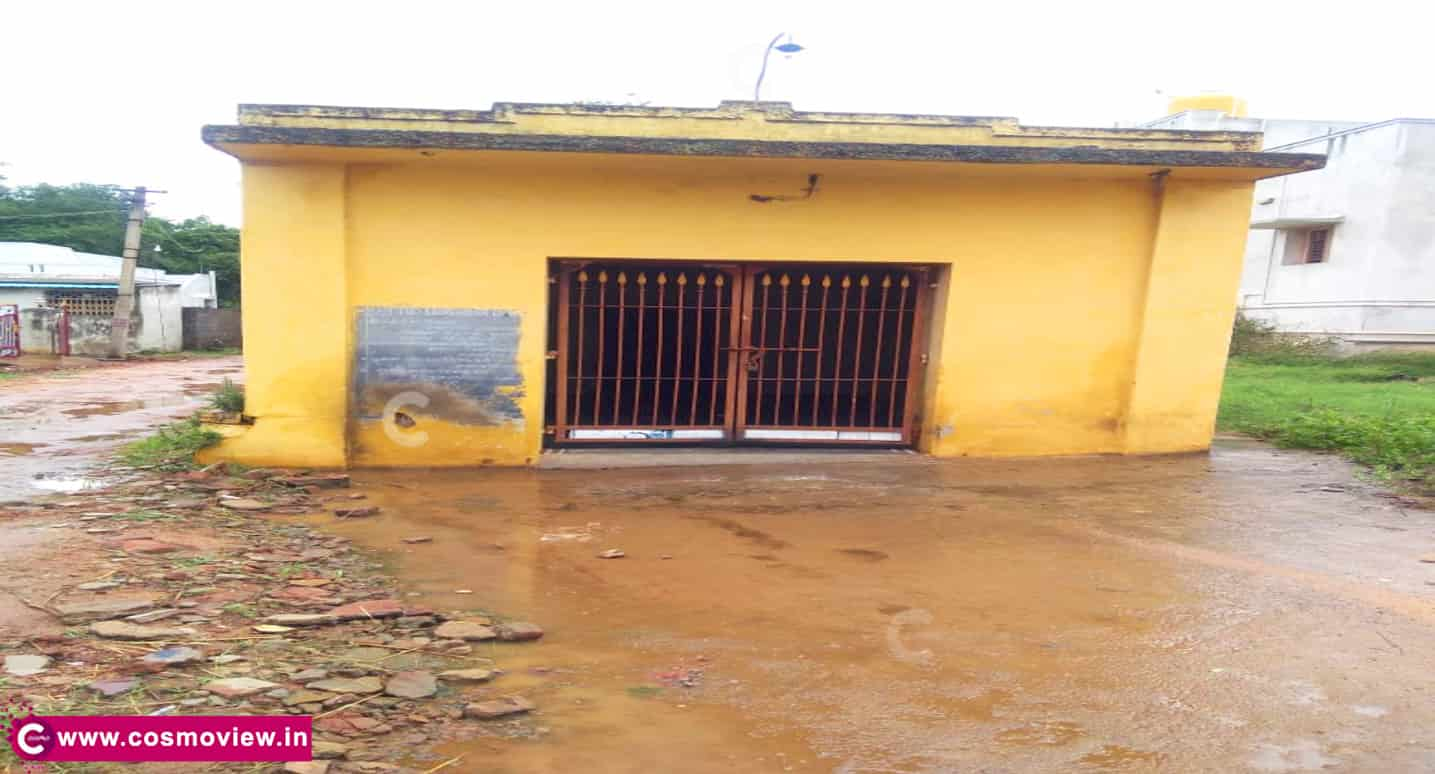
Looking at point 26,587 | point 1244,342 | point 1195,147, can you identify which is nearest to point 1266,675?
point 26,587

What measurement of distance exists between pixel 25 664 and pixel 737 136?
570 cm

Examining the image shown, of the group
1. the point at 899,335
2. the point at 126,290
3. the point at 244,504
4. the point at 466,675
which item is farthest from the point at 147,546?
the point at 126,290

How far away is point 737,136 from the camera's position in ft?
21.7

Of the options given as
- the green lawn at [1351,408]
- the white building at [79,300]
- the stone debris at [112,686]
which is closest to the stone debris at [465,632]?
the stone debris at [112,686]

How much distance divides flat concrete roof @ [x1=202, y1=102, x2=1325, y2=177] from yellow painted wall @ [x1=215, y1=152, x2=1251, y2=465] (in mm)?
260

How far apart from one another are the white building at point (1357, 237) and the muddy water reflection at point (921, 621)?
1436cm

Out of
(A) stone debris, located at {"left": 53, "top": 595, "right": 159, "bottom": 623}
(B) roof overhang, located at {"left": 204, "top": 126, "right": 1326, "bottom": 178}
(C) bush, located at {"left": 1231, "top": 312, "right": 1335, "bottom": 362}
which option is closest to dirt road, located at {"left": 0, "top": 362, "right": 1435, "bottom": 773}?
(A) stone debris, located at {"left": 53, "top": 595, "right": 159, "bottom": 623}

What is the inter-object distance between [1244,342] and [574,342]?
56.7 feet

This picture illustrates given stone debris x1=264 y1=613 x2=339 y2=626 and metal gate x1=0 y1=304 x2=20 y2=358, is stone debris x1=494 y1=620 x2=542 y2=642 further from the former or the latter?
metal gate x1=0 y1=304 x2=20 y2=358

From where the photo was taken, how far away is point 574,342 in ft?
24.5

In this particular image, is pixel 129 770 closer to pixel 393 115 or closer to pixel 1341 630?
pixel 1341 630

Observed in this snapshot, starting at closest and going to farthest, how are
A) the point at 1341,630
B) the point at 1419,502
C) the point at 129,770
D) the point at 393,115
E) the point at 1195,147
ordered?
the point at 129,770, the point at 1341,630, the point at 1419,502, the point at 393,115, the point at 1195,147

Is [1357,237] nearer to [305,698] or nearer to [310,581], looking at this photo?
[310,581]

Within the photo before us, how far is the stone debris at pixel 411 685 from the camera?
8.29 feet
